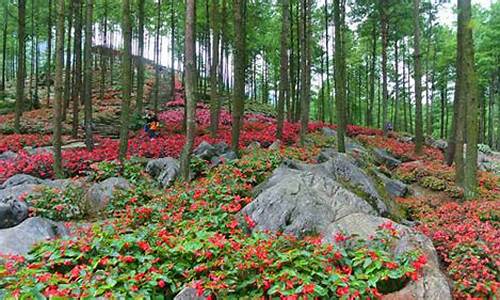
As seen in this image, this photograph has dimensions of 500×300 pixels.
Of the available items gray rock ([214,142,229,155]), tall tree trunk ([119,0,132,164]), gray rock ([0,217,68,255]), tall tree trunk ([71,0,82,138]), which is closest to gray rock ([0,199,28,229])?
gray rock ([0,217,68,255])

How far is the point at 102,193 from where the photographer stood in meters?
8.50

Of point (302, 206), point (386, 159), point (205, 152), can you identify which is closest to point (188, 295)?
point (302, 206)

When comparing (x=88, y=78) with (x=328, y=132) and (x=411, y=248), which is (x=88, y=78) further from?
(x=411, y=248)

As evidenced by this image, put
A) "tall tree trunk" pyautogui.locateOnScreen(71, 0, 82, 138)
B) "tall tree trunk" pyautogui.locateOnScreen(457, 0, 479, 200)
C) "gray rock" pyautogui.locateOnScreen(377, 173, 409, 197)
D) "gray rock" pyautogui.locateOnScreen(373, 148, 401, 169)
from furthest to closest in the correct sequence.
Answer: "tall tree trunk" pyautogui.locateOnScreen(71, 0, 82, 138) → "gray rock" pyautogui.locateOnScreen(373, 148, 401, 169) → "gray rock" pyautogui.locateOnScreen(377, 173, 409, 197) → "tall tree trunk" pyautogui.locateOnScreen(457, 0, 479, 200)

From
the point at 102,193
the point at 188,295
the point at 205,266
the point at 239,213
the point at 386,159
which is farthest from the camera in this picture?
the point at 386,159

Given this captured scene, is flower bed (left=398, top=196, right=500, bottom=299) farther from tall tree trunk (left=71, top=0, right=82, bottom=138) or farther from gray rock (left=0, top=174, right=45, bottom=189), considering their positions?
tall tree trunk (left=71, top=0, right=82, bottom=138)

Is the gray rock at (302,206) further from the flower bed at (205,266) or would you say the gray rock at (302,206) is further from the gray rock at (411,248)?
the flower bed at (205,266)

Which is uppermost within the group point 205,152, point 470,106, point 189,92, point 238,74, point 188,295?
point 238,74

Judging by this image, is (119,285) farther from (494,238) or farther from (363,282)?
(494,238)

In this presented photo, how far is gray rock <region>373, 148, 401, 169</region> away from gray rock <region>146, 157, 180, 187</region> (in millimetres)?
8273

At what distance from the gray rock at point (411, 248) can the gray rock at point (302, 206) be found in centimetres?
34

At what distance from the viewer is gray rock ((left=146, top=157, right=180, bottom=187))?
382 inches

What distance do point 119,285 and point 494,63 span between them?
29633 millimetres

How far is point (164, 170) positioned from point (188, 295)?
6392 mm
